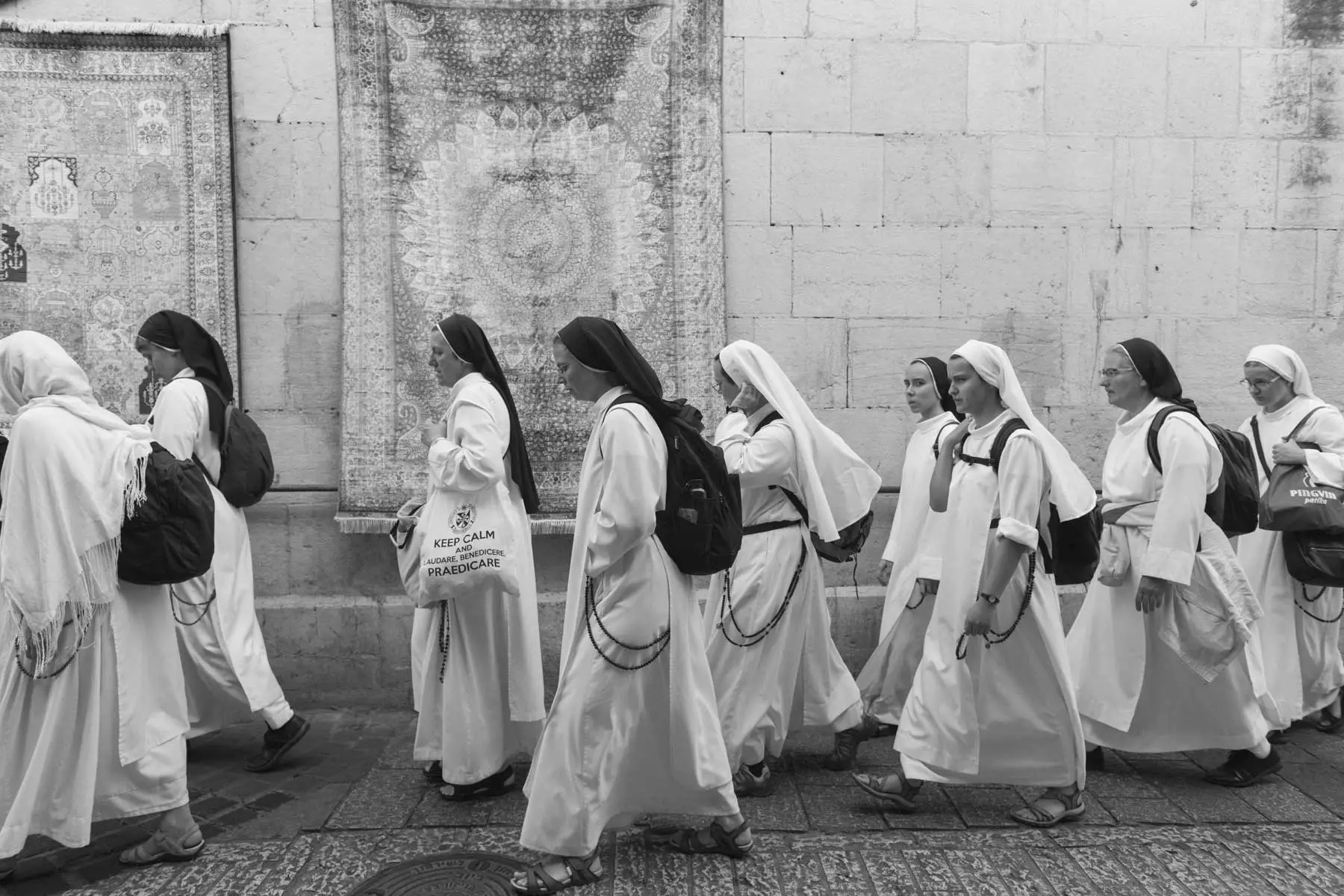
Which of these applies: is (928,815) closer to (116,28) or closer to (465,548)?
(465,548)

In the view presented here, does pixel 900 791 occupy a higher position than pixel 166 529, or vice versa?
pixel 166 529

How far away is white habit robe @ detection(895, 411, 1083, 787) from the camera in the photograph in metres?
3.86

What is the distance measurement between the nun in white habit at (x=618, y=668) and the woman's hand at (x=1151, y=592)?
→ 6.72 ft

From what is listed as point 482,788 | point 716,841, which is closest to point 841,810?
point 716,841

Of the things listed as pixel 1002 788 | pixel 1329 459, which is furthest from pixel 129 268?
pixel 1329 459

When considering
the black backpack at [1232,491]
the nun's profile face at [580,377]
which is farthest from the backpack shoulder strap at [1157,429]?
the nun's profile face at [580,377]

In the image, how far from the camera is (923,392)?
215 inches

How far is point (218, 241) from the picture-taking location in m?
5.86

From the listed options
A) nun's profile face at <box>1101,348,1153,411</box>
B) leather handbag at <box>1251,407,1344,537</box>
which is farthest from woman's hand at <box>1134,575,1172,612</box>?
leather handbag at <box>1251,407,1344,537</box>

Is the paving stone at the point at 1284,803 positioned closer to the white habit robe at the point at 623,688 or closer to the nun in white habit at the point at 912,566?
the nun in white habit at the point at 912,566

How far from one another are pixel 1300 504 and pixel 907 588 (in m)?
1.99

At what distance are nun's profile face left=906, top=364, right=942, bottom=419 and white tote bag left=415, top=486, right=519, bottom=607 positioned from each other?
2.56 metres

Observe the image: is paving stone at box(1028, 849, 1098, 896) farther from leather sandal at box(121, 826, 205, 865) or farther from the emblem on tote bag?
leather sandal at box(121, 826, 205, 865)

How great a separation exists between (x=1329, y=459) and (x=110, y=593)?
5.50 metres
